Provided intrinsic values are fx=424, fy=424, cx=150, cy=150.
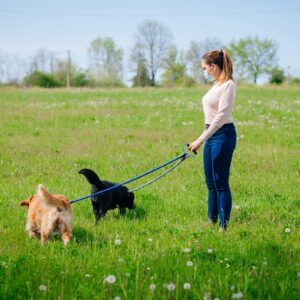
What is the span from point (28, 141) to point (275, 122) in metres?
9.85

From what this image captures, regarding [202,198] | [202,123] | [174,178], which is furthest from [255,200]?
[202,123]

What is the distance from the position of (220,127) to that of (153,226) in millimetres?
1699

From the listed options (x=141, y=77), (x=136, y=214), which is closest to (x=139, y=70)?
(x=141, y=77)

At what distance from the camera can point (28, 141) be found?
13.4m

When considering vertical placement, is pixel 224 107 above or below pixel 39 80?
below

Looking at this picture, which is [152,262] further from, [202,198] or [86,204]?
[202,198]

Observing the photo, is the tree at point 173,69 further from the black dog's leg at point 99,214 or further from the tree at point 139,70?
the black dog's leg at point 99,214

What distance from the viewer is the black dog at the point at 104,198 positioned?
6.25 m

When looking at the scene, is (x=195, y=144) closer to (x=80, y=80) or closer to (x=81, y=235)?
(x=81, y=235)

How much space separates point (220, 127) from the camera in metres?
5.78

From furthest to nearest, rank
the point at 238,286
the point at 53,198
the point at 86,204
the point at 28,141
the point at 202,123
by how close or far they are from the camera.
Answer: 1. the point at 202,123
2. the point at 28,141
3. the point at 86,204
4. the point at 53,198
5. the point at 238,286

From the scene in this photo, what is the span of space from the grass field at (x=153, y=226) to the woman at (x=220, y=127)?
0.53 metres

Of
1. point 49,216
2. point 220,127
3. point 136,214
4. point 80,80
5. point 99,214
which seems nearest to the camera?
point 49,216

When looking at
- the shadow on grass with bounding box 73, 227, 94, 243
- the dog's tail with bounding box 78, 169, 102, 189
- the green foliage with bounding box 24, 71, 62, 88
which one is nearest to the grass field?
the shadow on grass with bounding box 73, 227, 94, 243
